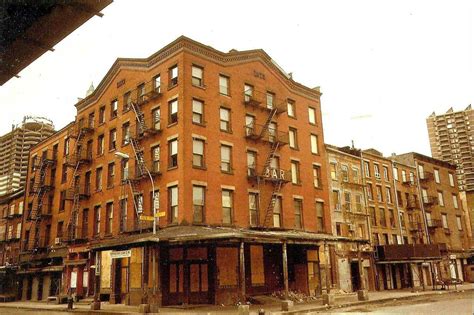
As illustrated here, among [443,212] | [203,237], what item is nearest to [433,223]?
[443,212]

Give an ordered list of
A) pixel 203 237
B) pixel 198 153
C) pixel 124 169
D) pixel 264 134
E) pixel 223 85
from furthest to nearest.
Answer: pixel 264 134
pixel 124 169
pixel 223 85
pixel 198 153
pixel 203 237

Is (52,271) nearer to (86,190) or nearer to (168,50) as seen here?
(86,190)

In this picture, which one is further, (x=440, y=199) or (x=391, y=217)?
(x=440, y=199)

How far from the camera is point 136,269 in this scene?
2944 cm

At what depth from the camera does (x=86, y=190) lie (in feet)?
124

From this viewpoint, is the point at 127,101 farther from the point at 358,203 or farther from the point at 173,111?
the point at 358,203

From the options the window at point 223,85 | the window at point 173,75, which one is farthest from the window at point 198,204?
the window at point 223,85

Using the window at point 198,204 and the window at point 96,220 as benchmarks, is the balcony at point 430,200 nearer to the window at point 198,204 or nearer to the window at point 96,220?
the window at point 198,204

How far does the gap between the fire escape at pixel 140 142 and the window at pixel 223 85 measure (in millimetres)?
4724

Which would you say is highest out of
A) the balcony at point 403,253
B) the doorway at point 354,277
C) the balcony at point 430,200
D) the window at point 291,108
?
the window at point 291,108

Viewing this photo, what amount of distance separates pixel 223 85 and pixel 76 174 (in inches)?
668

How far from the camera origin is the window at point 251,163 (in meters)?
32.0

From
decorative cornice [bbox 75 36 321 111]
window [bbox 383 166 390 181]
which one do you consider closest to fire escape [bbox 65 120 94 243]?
decorative cornice [bbox 75 36 321 111]

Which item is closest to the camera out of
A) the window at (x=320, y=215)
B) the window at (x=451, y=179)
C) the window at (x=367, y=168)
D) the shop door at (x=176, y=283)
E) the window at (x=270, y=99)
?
the shop door at (x=176, y=283)
